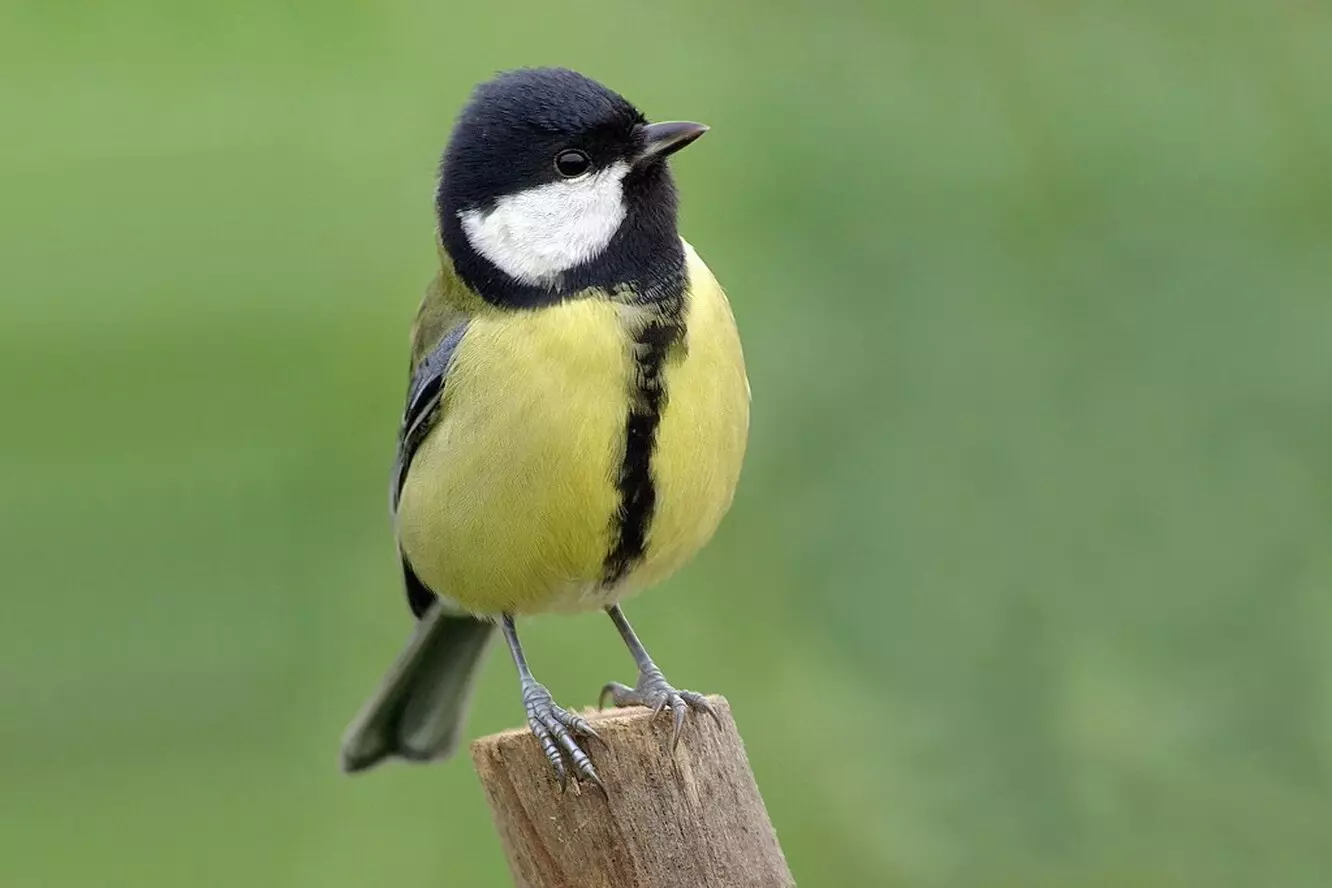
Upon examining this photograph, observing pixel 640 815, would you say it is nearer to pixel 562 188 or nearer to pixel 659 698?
pixel 659 698

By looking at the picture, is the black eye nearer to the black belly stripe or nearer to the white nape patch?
the white nape patch

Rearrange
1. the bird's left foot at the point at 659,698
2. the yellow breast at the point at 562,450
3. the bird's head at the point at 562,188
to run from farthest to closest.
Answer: the bird's head at the point at 562,188, the yellow breast at the point at 562,450, the bird's left foot at the point at 659,698

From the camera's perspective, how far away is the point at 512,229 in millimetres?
2672

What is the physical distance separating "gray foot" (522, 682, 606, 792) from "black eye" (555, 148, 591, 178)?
813 millimetres

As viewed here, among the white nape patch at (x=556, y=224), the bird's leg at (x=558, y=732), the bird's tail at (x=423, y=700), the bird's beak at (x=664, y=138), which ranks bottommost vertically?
the bird's tail at (x=423, y=700)

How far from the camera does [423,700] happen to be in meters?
3.07

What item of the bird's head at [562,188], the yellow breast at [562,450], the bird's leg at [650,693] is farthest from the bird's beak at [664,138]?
the bird's leg at [650,693]

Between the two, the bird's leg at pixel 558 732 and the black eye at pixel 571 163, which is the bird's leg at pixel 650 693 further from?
the black eye at pixel 571 163

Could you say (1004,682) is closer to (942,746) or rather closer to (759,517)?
(942,746)

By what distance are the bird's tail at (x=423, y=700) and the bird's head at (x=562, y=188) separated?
2.46 feet

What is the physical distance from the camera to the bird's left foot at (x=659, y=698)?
90.0 inches

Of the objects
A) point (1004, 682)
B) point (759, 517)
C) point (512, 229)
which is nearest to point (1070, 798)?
point (1004, 682)

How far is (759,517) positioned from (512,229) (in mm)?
1261

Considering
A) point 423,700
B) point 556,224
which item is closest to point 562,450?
point 556,224
